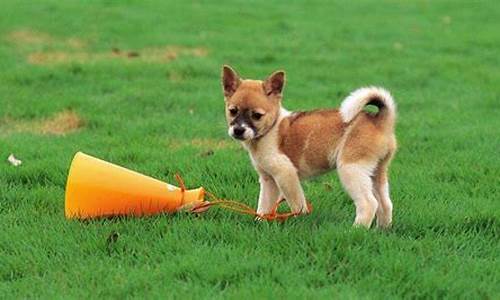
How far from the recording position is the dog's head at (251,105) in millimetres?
5484

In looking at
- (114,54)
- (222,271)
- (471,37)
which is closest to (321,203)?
(222,271)

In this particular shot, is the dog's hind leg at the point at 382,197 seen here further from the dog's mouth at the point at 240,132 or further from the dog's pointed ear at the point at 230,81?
the dog's pointed ear at the point at 230,81

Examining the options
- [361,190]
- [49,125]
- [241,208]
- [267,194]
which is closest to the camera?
[361,190]

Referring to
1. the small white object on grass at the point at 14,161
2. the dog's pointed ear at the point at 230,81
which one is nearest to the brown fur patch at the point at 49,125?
the small white object on grass at the point at 14,161

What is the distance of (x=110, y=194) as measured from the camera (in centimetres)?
570

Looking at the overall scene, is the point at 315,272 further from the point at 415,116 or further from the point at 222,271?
the point at 415,116

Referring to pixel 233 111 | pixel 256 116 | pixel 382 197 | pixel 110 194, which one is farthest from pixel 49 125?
pixel 382 197

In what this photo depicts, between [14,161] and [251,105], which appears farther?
[14,161]

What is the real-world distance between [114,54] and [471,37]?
614 centimetres

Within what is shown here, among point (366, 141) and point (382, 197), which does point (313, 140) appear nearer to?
point (366, 141)

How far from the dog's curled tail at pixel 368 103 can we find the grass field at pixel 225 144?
73 centimetres

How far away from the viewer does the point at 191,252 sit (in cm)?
504

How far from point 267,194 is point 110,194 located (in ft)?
3.52

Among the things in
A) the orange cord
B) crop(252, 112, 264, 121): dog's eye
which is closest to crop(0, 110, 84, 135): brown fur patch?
the orange cord
